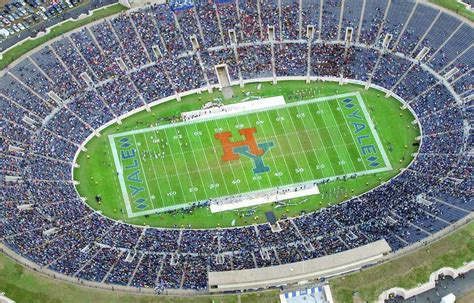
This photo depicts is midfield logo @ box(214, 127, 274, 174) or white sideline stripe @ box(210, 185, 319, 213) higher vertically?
midfield logo @ box(214, 127, 274, 174)

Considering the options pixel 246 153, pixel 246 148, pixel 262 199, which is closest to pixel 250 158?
pixel 246 153

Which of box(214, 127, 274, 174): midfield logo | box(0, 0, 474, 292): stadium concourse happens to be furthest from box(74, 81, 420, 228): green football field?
box(0, 0, 474, 292): stadium concourse

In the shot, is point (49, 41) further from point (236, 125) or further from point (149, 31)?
point (236, 125)

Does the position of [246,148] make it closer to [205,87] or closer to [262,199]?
[262,199]

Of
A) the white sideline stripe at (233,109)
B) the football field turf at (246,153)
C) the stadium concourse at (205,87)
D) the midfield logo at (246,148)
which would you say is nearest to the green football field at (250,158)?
the football field turf at (246,153)

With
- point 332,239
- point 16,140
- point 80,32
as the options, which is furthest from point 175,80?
point 332,239

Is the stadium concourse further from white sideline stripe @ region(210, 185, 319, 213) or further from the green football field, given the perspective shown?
white sideline stripe @ region(210, 185, 319, 213)
